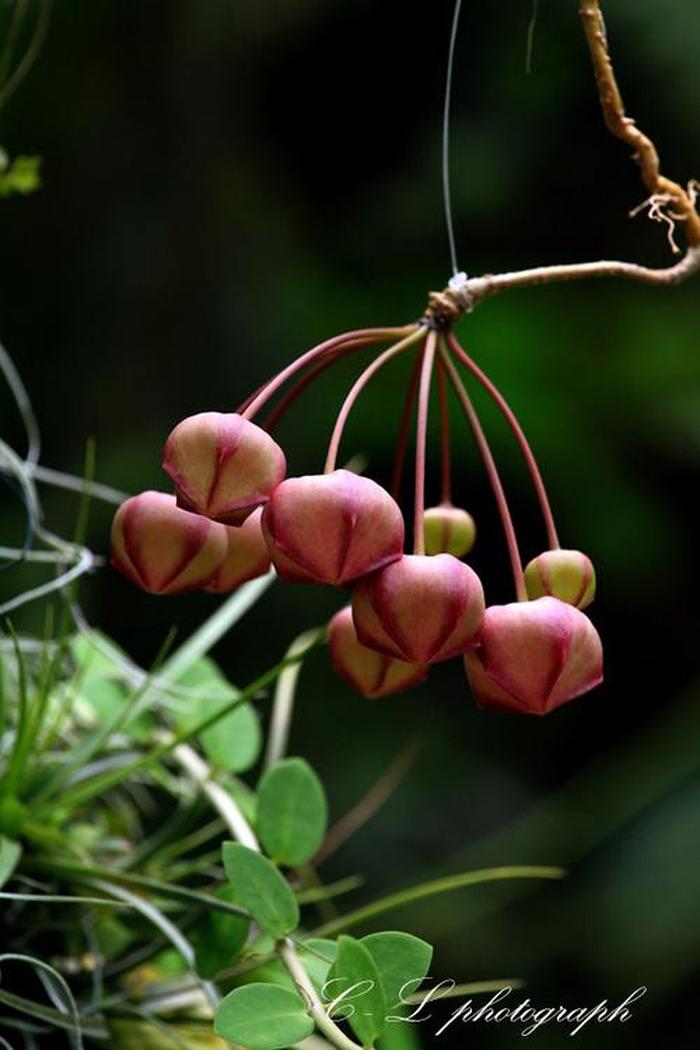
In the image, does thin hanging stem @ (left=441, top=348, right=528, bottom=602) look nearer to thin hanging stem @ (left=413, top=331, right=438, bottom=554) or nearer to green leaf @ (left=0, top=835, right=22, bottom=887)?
thin hanging stem @ (left=413, top=331, right=438, bottom=554)

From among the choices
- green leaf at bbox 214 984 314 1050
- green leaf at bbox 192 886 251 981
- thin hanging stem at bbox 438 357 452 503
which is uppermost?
thin hanging stem at bbox 438 357 452 503

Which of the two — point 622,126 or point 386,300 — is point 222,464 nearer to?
point 622,126

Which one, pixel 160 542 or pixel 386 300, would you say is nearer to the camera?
pixel 160 542

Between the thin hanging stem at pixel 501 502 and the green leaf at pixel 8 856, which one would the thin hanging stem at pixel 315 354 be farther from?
the green leaf at pixel 8 856

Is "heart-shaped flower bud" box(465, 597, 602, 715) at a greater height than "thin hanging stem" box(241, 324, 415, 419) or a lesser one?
lesser

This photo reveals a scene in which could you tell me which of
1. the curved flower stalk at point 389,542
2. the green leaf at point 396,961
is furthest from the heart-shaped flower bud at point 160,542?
the green leaf at point 396,961

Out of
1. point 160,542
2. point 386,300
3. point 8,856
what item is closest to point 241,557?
point 160,542

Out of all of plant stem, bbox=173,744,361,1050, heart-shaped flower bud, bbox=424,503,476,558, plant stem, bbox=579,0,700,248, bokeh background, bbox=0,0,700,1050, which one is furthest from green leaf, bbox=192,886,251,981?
bokeh background, bbox=0,0,700,1050

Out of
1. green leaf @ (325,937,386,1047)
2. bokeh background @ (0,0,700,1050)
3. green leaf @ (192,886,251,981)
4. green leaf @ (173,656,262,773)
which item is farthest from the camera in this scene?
bokeh background @ (0,0,700,1050)
